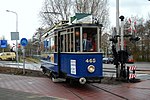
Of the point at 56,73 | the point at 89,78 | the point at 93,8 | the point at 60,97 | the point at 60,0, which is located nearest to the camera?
the point at 60,97

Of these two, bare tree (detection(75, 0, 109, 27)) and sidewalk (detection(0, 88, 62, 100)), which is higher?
bare tree (detection(75, 0, 109, 27))

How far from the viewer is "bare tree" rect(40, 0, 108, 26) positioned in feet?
166

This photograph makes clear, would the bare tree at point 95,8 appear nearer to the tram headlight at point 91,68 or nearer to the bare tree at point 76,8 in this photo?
the bare tree at point 76,8

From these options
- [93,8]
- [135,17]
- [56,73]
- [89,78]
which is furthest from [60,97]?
[135,17]

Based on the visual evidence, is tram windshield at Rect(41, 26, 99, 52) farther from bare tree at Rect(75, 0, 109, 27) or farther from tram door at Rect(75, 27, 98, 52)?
bare tree at Rect(75, 0, 109, 27)

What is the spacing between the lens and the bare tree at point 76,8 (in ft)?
166

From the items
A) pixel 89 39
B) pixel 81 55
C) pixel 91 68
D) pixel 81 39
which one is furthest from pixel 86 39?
pixel 91 68

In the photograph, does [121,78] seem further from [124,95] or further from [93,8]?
[93,8]

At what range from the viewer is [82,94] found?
13.2 meters

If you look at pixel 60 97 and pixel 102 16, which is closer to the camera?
pixel 60 97

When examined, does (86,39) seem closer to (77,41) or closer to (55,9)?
(77,41)

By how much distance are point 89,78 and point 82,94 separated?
101 cm

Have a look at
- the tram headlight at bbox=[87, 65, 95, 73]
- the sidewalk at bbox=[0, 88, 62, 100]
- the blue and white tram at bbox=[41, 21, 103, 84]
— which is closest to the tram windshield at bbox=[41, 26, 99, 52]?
the blue and white tram at bbox=[41, 21, 103, 84]

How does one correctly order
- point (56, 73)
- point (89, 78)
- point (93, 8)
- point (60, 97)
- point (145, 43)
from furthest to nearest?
point (145, 43)
point (93, 8)
point (56, 73)
point (89, 78)
point (60, 97)
